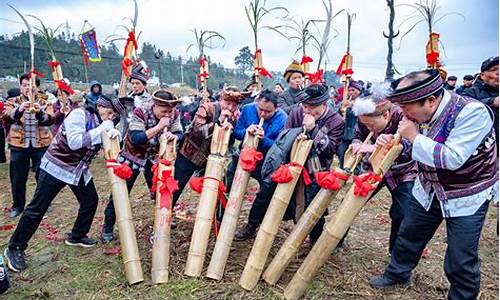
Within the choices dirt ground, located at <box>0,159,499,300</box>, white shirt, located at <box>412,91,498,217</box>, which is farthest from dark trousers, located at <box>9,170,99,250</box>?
white shirt, located at <box>412,91,498,217</box>

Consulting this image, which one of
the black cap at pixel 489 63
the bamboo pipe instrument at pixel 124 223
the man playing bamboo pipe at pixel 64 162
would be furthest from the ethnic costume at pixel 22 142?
the black cap at pixel 489 63

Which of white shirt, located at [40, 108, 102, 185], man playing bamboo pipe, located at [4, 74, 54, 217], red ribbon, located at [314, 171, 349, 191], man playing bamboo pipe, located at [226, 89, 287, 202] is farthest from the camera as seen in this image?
man playing bamboo pipe, located at [4, 74, 54, 217]

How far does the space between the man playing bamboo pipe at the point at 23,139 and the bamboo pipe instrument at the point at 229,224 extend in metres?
3.32

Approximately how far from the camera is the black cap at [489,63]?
333cm

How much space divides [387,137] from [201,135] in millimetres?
1978

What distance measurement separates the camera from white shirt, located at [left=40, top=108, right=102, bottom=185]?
335cm

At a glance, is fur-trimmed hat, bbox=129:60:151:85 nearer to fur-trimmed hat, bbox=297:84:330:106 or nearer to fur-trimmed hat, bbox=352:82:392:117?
fur-trimmed hat, bbox=297:84:330:106

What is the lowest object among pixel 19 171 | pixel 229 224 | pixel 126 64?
pixel 19 171

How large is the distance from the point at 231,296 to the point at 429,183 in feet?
5.68

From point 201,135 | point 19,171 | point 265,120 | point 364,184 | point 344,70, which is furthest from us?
point 344,70

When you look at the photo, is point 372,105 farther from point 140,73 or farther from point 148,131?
point 140,73

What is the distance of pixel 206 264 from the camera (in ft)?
10.7

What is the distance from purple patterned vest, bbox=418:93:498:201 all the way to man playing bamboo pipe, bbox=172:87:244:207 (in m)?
2.04

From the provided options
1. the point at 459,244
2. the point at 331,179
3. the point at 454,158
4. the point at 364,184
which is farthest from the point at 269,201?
the point at 454,158
